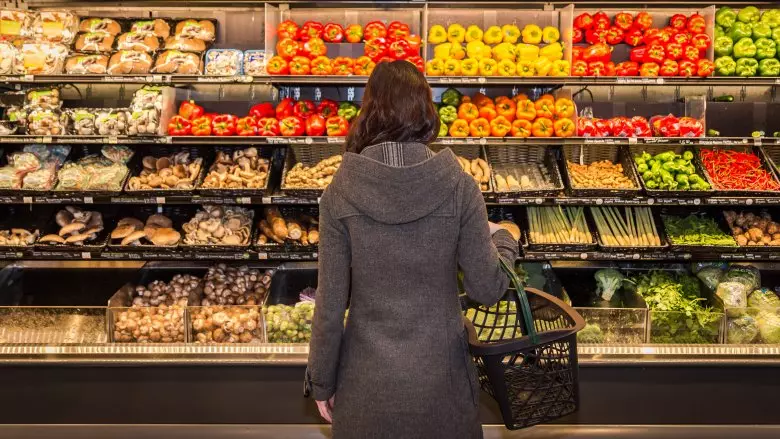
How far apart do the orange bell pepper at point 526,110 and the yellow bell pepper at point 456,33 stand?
0.61 metres

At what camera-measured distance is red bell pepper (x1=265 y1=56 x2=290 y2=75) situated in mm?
4262

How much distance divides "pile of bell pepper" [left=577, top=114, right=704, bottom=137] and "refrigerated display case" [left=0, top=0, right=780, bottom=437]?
0.02m

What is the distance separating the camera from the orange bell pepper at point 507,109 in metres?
4.40

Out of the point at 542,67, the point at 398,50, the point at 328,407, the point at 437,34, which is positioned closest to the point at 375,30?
the point at 398,50

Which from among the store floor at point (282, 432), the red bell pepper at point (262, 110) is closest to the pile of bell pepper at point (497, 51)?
the red bell pepper at point (262, 110)

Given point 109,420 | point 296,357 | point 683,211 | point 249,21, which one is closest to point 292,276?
point 296,357

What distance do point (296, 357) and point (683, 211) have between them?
285 cm

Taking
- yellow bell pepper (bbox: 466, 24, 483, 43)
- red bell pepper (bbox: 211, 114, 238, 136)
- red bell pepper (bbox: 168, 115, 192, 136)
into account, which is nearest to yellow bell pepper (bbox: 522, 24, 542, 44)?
yellow bell pepper (bbox: 466, 24, 483, 43)

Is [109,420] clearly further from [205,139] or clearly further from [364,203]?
[364,203]

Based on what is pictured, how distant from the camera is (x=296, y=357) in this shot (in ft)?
12.9

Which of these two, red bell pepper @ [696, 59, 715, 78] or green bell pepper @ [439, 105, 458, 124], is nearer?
red bell pepper @ [696, 59, 715, 78]

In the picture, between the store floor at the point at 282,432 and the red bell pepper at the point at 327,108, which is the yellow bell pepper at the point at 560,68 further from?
the store floor at the point at 282,432

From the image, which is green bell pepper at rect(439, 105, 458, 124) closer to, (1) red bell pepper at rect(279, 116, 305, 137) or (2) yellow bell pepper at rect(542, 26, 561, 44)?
(2) yellow bell pepper at rect(542, 26, 561, 44)

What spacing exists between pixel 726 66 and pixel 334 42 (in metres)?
2.50
